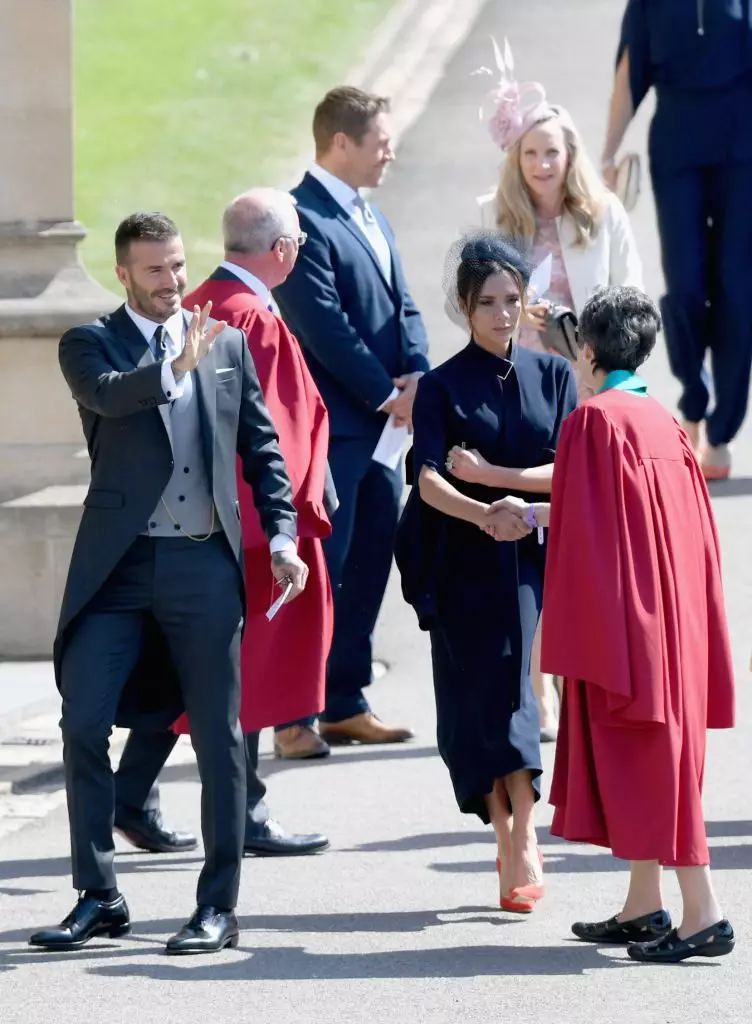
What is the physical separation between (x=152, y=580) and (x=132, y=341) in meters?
0.63

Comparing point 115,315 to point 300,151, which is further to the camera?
point 300,151

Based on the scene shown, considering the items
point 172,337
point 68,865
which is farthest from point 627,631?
point 68,865

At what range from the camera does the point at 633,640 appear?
5.89 m

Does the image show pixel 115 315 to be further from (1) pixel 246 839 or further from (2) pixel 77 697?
(1) pixel 246 839

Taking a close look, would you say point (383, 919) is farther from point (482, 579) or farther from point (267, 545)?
point (267, 545)

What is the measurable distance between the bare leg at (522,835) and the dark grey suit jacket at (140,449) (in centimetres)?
94

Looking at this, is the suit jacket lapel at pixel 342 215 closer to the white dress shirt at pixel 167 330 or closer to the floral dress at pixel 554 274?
the floral dress at pixel 554 274

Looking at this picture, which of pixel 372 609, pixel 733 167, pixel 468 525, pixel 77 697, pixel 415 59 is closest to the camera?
pixel 77 697

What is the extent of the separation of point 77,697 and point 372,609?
111 inches

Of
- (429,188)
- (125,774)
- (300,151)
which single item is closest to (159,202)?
(300,151)

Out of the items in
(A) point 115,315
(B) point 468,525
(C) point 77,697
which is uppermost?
(A) point 115,315

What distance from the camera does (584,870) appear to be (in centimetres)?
693

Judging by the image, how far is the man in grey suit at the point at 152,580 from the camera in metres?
6.11

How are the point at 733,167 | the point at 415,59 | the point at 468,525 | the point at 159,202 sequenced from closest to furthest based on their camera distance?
the point at 468,525 → the point at 733,167 → the point at 159,202 → the point at 415,59
